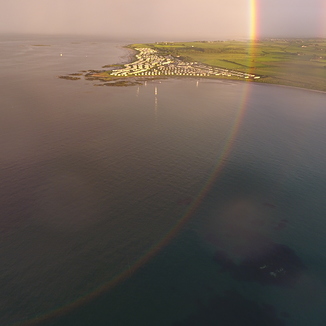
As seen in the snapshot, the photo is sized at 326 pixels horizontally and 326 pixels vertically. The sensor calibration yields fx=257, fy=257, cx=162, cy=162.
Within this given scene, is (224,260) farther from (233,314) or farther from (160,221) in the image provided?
(160,221)

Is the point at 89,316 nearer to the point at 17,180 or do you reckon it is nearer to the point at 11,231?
the point at 11,231

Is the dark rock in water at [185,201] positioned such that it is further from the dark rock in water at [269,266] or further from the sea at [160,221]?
the dark rock in water at [269,266]

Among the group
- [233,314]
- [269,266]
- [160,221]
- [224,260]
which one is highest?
[160,221]

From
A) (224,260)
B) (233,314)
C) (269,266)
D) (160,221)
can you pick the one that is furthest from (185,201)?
(233,314)

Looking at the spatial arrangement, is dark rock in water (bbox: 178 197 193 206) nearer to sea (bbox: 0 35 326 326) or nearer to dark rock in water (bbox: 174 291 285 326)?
sea (bbox: 0 35 326 326)

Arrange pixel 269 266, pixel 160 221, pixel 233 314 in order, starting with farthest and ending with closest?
pixel 160 221 → pixel 269 266 → pixel 233 314

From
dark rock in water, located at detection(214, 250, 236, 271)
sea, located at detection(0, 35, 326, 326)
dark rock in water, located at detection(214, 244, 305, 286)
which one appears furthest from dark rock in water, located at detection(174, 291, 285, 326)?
dark rock in water, located at detection(214, 250, 236, 271)

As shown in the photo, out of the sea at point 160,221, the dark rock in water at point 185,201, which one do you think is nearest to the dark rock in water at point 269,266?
the sea at point 160,221
